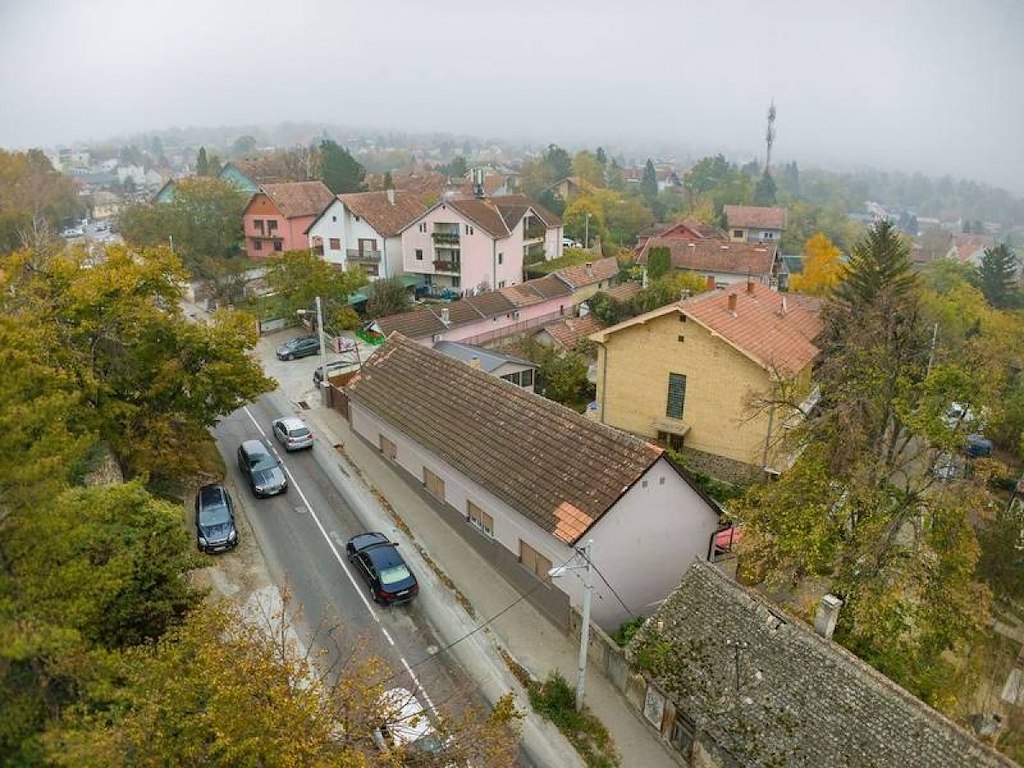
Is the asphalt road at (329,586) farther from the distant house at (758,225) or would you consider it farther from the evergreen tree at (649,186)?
the evergreen tree at (649,186)

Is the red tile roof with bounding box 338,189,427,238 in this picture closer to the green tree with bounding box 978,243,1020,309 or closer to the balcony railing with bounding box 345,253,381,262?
the balcony railing with bounding box 345,253,381,262

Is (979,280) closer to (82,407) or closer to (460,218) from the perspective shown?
(460,218)

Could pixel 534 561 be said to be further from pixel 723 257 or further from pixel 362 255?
pixel 723 257

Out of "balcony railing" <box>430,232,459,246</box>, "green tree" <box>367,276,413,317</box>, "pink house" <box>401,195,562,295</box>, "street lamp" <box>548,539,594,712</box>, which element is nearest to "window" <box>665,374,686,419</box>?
"street lamp" <box>548,539,594,712</box>

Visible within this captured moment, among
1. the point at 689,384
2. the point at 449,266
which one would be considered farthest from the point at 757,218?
the point at 689,384

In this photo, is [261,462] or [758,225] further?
[758,225]

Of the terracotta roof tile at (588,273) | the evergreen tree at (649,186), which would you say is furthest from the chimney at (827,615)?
the evergreen tree at (649,186)
